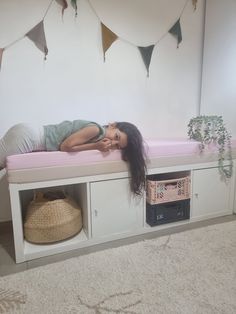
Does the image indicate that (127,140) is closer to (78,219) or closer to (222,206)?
(78,219)

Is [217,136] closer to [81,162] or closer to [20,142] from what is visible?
[81,162]

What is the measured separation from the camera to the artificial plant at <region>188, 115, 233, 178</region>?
6.98 feet

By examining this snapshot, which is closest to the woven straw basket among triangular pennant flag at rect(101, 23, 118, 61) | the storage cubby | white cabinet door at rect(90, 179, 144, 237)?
the storage cubby

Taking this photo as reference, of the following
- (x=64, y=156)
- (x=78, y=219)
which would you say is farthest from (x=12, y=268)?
(x=64, y=156)

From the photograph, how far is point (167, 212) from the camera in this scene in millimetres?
2074

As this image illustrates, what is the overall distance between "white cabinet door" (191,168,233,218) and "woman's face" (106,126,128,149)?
0.70m

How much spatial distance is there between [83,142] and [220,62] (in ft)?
5.15

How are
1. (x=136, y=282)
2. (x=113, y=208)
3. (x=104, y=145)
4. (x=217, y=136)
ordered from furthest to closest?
(x=217, y=136), (x=113, y=208), (x=104, y=145), (x=136, y=282)

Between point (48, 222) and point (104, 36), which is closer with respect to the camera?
point (48, 222)

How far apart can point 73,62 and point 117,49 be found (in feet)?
1.40

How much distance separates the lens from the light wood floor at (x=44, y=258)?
5.32ft

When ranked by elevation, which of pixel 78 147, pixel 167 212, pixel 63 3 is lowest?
pixel 167 212

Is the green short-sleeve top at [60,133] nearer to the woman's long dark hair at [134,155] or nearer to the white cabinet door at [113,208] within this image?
the woman's long dark hair at [134,155]

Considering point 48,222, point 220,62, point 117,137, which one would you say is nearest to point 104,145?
point 117,137
